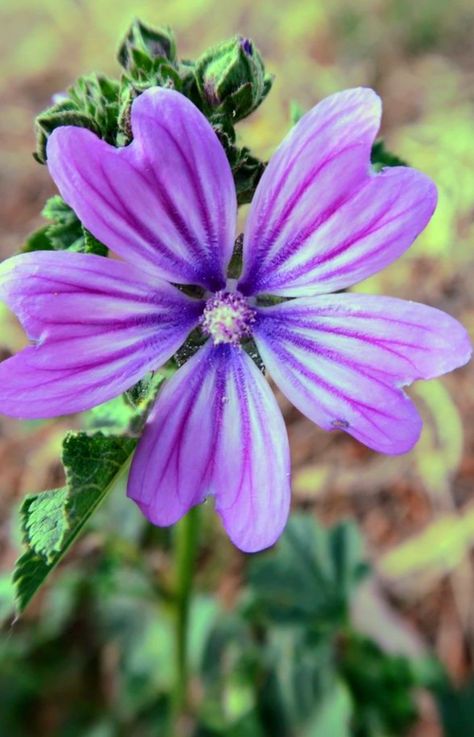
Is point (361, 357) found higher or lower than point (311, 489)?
higher

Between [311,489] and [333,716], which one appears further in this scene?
[311,489]

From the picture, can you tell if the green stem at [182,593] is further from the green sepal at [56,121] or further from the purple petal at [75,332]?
the green sepal at [56,121]

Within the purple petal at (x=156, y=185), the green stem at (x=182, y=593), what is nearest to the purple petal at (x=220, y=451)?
the purple petal at (x=156, y=185)

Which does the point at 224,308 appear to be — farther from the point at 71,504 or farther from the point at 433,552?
the point at 433,552

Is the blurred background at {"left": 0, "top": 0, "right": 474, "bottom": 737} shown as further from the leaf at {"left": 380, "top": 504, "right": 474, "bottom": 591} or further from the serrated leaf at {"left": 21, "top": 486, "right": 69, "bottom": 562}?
the serrated leaf at {"left": 21, "top": 486, "right": 69, "bottom": 562}

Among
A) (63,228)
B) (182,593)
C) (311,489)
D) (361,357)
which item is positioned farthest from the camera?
(311,489)

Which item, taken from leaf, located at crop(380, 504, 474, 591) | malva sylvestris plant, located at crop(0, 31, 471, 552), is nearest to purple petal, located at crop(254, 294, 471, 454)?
malva sylvestris plant, located at crop(0, 31, 471, 552)

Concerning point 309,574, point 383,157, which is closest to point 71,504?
point 383,157

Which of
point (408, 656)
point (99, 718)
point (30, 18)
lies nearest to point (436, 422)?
point (408, 656)
